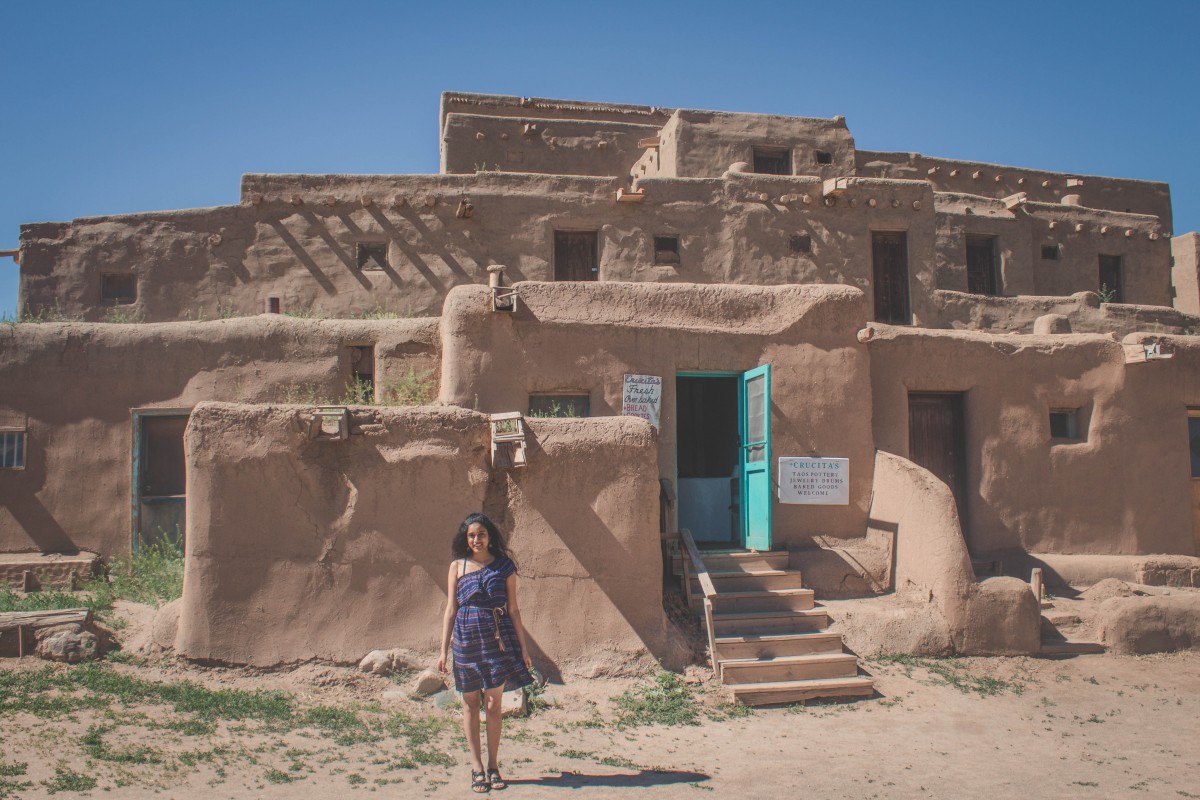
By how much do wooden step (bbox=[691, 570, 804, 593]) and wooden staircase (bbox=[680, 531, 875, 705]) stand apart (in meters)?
0.01

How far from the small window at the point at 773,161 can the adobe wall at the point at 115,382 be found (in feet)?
26.2

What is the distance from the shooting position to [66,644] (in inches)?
342

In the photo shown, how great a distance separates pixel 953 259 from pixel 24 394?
14400 mm

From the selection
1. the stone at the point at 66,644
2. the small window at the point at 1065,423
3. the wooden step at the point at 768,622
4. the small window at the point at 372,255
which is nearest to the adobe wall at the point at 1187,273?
the small window at the point at 1065,423

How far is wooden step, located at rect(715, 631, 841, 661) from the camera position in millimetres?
9305

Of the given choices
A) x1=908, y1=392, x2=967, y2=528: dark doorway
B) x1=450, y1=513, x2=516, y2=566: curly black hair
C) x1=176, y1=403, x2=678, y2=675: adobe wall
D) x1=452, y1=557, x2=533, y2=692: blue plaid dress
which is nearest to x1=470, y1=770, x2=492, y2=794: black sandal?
x1=452, y1=557, x2=533, y2=692: blue plaid dress

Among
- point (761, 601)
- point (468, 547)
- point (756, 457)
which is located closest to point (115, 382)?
point (468, 547)

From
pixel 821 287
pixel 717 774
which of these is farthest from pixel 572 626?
pixel 821 287

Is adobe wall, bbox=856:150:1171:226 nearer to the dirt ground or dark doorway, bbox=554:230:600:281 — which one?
dark doorway, bbox=554:230:600:281

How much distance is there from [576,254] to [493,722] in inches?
388

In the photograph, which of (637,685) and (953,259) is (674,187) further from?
(637,685)

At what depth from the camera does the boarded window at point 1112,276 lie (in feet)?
63.4

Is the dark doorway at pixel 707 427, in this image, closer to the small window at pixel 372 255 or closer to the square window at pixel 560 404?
the square window at pixel 560 404

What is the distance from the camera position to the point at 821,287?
11.5 m
